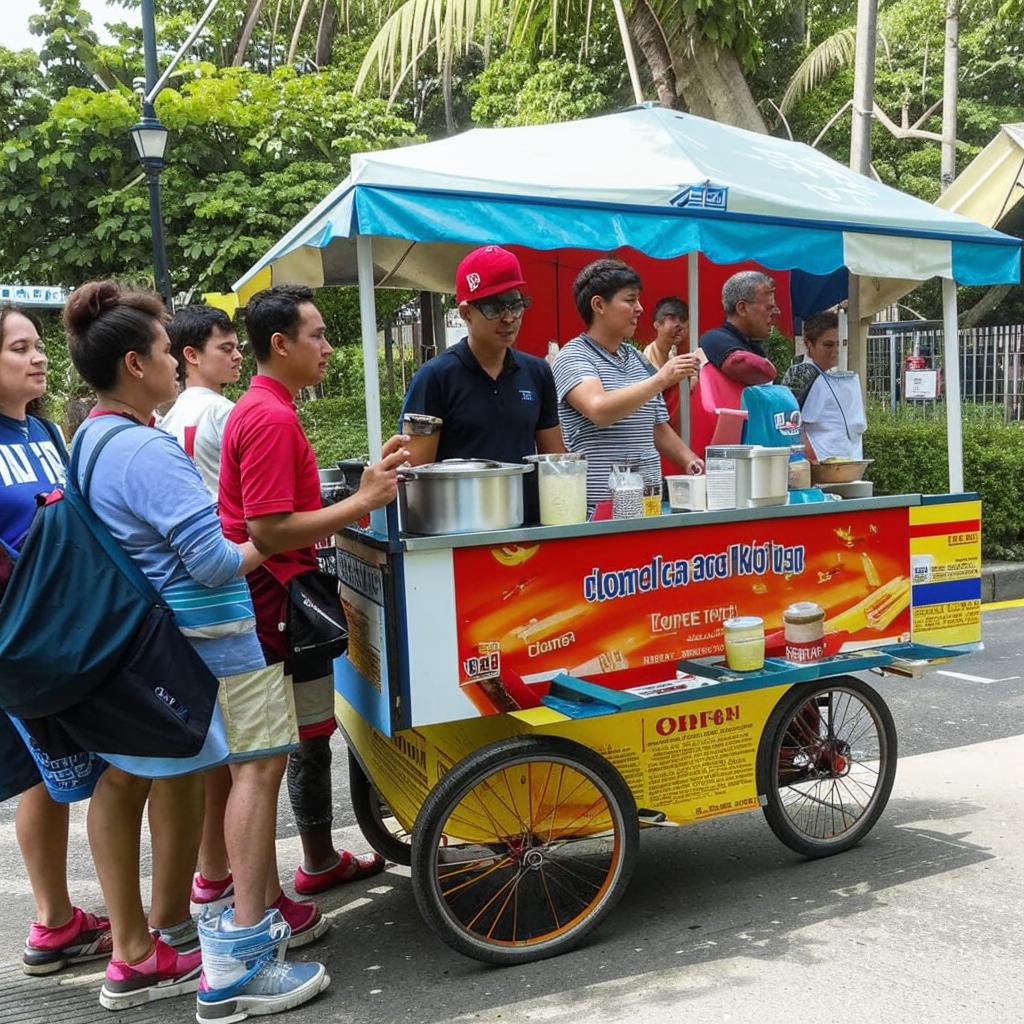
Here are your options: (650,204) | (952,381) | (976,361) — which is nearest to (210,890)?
(650,204)

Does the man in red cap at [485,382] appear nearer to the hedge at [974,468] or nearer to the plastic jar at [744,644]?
the plastic jar at [744,644]

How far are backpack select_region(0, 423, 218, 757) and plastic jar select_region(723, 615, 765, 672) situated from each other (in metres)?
1.67

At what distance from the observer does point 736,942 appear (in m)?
3.27

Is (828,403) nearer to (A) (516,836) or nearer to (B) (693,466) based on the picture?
(B) (693,466)

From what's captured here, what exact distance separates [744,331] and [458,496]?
1.94 m

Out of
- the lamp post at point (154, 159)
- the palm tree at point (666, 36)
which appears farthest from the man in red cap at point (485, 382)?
the palm tree at point (666, 36)

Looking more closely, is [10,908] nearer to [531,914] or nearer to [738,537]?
[531,914]

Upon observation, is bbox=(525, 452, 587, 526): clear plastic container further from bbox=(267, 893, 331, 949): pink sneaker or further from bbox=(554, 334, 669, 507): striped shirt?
bbox=(267, 893, 331, 949): pink sneaker

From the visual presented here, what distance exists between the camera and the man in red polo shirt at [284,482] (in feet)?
9.53

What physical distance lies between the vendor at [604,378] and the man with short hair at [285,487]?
95cm

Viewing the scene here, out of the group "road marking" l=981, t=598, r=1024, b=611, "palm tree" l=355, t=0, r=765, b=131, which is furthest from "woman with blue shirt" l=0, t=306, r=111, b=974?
"palm tree" l=355, t=0, r=765, b=131

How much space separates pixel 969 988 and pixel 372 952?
1.71 meters

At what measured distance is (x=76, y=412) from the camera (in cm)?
443

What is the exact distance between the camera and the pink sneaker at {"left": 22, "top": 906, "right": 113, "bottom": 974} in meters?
3.23
